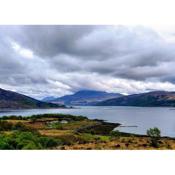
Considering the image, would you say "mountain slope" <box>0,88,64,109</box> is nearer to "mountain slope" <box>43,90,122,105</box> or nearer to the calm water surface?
the calm water surface

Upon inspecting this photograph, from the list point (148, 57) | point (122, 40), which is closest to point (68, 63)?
point (122, 40)

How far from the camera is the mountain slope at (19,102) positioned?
9588 millimetres

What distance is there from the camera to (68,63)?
888 centimetres

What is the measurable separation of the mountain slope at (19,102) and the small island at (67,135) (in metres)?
0.45

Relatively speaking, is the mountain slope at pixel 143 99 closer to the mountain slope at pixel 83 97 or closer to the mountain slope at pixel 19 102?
the mountain slope at pixel 83 97

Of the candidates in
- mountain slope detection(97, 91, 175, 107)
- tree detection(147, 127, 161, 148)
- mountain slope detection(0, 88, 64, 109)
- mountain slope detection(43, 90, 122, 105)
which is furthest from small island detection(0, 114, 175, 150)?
mountain slope detection(97, 91, 175, 107)

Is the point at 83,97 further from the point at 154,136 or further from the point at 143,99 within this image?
the point at 143,99

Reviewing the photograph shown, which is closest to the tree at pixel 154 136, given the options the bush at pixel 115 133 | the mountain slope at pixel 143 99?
the bush at pixel 115 133

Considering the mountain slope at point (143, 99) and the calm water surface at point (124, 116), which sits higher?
the mountain slope at point (143, 99)
